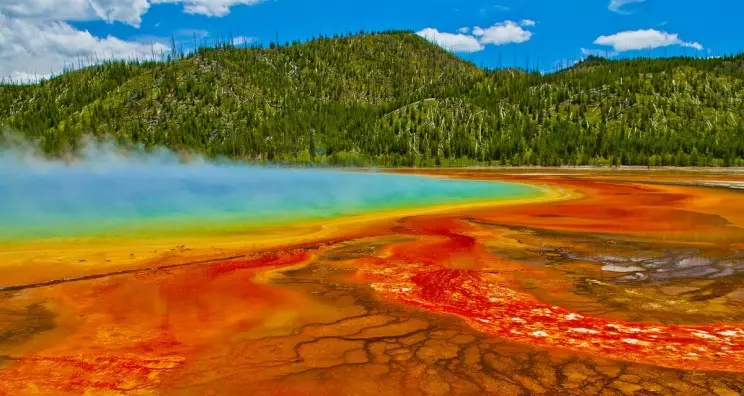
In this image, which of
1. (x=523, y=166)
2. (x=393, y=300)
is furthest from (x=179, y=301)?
(x=523, y=166)

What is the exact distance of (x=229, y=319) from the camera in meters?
9.38

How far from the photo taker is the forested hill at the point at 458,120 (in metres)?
127

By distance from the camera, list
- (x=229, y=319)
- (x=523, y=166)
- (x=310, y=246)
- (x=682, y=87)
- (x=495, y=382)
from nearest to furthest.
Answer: (x=495, y=382)
(x=229, y=319)
(x=310, y=246)
(x=523, y=166)
(x=682, y=87)

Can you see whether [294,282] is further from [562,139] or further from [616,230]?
[562,139]

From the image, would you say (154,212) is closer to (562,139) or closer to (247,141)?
(562,139)

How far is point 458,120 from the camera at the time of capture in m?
150

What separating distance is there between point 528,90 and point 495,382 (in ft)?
549

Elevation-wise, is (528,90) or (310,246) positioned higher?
(528,90)

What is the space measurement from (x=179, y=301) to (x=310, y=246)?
6.54m

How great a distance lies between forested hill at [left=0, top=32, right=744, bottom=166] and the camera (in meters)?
127

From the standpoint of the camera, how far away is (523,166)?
120 meters

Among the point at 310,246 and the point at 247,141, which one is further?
the point at 247,141

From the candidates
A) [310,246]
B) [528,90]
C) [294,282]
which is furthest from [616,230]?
[528,90]

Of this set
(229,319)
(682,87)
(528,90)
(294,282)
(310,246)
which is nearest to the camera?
(229,319)
